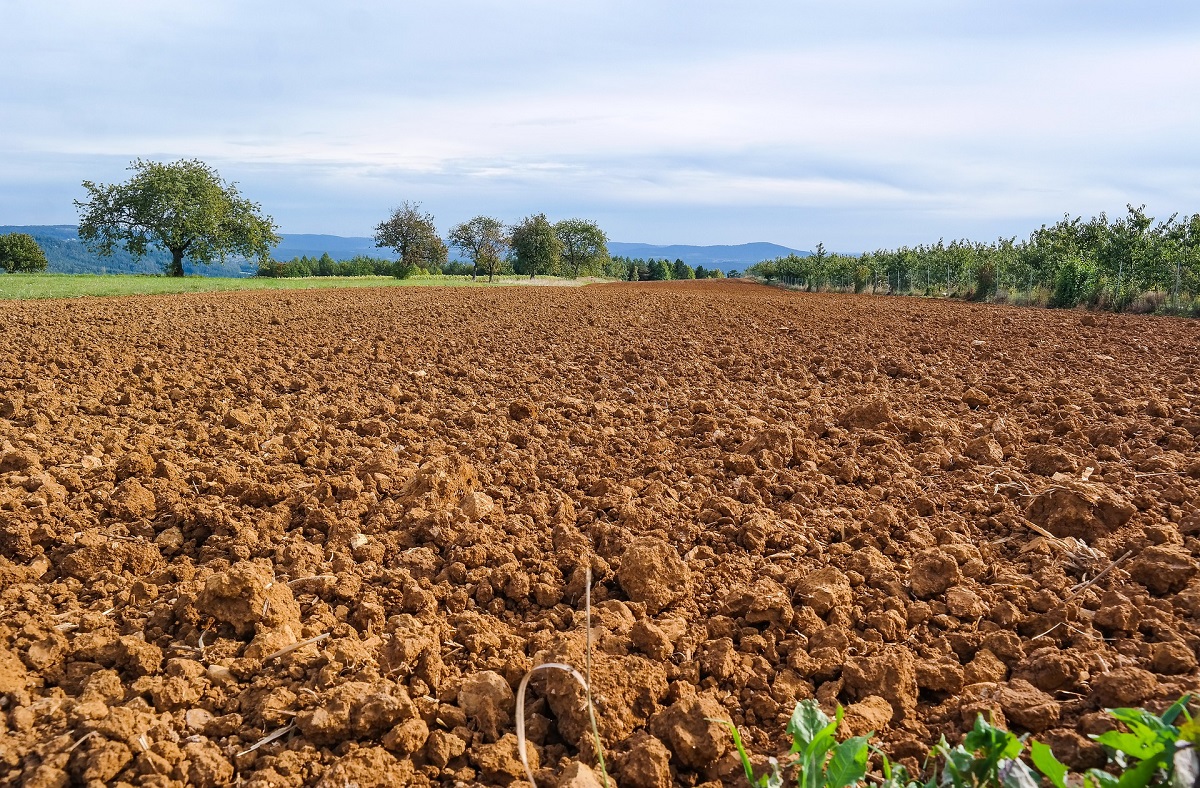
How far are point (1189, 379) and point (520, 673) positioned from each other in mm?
9847

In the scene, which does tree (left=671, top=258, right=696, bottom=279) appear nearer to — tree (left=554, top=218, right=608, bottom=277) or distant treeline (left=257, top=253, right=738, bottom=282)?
distant treeline (left=257, top=253, right=738, bottom=282)

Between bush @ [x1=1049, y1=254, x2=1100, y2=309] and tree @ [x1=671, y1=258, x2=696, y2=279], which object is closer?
bush @ [x1=1049, y1=254, x2=1100, y2=309]

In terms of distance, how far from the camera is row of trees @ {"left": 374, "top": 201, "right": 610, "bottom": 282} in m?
67.8

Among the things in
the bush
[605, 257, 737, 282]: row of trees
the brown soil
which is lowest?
the brown soil

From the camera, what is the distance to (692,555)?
4508 millimetres

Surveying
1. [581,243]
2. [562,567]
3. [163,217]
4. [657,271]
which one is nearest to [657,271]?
[657,271]

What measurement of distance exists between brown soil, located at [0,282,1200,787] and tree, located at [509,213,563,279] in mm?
68991

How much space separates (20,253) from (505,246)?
202 ft

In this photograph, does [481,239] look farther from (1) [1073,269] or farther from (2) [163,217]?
(1) [1073,269]

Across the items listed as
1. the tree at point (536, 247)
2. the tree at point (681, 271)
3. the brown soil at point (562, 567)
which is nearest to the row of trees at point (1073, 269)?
the brown soil at point (562, 567)

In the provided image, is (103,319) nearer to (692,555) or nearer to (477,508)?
(477,508)

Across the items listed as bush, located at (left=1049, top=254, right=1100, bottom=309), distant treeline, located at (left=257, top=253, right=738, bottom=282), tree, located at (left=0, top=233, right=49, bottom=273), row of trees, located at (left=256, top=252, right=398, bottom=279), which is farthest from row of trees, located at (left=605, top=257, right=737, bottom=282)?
bush, located at (left=1049, top=254, right=1100, bottom=309)

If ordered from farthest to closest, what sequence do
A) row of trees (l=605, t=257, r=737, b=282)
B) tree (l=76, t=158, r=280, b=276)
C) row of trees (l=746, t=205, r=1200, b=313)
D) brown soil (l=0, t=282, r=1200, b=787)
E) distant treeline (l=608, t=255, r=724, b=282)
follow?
distant treeline (l=608, t=255, r=724, b=282), row of trees (l=605, t=257, r=737, b=282), tree (l=76, t=158, r=280, b=276), row of trees (l=746, t=205, r=1200, b=313), brown soil (l=0, t=282, r=1200, b=787)

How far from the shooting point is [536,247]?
77.4 meters
